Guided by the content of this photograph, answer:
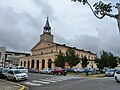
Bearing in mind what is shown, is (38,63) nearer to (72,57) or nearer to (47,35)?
(47,35)

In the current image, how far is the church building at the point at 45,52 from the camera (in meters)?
77.4

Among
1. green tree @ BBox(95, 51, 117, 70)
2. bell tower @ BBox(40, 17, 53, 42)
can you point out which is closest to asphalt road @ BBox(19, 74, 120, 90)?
green tree @ BBox(95, 51, 117, 70)

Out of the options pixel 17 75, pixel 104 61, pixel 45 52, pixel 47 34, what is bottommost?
pixel 17 75

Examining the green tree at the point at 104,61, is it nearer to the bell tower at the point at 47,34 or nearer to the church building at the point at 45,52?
the church building at the point at 45,52

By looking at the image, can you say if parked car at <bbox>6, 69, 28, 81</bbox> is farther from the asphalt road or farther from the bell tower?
the bell tower

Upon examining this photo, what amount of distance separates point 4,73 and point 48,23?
215 feet

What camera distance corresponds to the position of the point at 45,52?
87.6 metres

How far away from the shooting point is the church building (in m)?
77.4

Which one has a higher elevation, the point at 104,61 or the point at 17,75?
the point at 104,61

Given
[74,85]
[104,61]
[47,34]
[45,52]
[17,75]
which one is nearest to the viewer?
[74,85]

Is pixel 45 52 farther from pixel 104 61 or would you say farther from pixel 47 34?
pixel 104 61

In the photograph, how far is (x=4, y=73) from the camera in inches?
1356

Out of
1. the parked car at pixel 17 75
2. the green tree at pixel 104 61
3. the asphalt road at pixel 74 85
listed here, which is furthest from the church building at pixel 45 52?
A: the asphalt road at pixel 74 85

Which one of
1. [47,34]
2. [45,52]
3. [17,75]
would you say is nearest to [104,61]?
[45,52]
